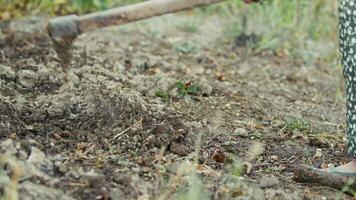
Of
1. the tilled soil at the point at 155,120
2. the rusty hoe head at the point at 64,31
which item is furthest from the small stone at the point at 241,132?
the rusty hoe head at the point at 64,31

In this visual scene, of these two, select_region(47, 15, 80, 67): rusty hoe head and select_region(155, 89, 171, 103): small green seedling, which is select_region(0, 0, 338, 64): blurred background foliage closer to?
select_region(155, 89, 171, 103): small green seedling

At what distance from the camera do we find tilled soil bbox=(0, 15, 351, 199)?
3.22m

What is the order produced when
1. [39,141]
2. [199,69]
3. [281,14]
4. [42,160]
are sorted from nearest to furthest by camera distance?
[42,160], [39,141], [199,69], [281,14]

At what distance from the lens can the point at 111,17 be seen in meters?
4.04

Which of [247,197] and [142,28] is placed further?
[142,28]

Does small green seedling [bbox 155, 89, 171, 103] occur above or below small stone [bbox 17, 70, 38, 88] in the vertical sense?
below

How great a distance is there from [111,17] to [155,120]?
1.83ft

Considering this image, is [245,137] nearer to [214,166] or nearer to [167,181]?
[214,166]

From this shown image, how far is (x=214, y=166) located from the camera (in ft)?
12.0

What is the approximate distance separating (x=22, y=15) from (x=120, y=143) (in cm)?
328

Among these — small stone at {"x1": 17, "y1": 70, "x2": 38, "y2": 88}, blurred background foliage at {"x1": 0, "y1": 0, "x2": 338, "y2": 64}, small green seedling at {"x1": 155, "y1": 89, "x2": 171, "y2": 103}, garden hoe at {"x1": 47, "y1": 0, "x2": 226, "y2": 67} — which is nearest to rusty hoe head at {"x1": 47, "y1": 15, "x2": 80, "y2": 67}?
garden hoe at {"x1": 47, "y1": 0, "x2": 226, "y2": 67}

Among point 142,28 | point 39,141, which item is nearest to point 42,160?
point 39,141

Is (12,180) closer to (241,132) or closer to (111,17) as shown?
(111,17)

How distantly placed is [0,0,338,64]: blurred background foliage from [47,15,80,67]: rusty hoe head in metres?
2.29
